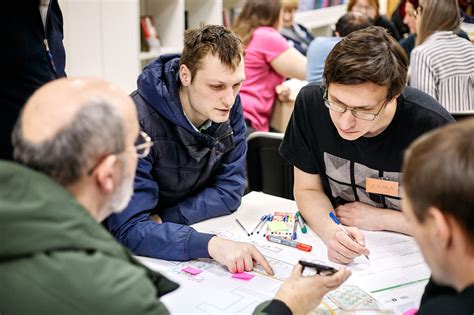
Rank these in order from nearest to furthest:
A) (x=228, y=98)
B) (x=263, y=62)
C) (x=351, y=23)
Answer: (x=228, y=98) → (x=351, y=23) → (x=263, y=62)

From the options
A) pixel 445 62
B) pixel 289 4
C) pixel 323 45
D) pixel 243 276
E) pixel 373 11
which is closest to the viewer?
pixel 243 276

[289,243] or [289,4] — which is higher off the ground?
[289,4]

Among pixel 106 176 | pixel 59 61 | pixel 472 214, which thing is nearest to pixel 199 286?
pixel 106 176

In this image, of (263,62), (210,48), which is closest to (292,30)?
(263,62)

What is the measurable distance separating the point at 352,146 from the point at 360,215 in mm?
240

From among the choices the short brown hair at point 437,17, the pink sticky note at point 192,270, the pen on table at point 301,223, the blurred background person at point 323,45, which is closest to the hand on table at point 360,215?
the pen on table at point 301,223

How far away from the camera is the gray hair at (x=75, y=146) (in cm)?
101

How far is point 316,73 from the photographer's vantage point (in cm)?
359

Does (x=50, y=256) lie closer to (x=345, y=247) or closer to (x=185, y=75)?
(x=345, y=247)

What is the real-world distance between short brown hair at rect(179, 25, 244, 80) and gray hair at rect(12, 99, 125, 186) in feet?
3.14

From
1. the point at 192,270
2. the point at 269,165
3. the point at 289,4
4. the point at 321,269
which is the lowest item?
the point at 269,165

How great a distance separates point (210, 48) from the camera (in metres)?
1.98

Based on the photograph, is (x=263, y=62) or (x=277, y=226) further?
(x=263, y=62)

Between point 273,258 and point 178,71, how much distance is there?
2.60 feet
